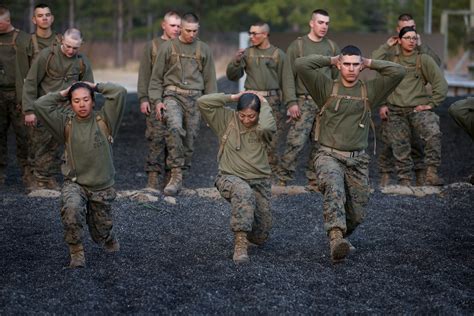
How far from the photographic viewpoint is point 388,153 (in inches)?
498

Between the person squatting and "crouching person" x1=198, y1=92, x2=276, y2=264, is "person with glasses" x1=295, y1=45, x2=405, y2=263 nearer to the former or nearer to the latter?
the person squatting

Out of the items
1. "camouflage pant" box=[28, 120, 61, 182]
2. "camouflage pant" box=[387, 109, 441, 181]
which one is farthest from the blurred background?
"camouflage pant" box=[28, 120, 61, 182]

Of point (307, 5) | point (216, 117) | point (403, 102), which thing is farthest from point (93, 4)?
point (216, 117)

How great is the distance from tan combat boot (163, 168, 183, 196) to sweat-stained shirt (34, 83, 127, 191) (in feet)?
10.3

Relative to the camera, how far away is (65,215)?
7.80m

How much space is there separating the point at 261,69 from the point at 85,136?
4.37 m

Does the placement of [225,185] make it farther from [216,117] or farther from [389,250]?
[389,250]

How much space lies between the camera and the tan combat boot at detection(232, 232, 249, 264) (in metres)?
8.07

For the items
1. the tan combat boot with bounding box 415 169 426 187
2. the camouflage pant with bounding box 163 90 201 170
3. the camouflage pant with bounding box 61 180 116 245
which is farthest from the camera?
the tan combat boot with bounding box 415 169 426 187

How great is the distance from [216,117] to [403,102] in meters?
4.25

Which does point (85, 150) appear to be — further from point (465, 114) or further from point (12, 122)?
point (12, 122)

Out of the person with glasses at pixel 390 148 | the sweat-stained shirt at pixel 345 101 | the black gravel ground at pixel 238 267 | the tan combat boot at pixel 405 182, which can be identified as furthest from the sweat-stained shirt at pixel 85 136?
the tan combat boot at pixel 405 182

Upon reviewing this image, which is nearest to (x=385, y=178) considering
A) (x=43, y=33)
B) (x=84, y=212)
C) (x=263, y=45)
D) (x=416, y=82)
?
(x=416, y=82)

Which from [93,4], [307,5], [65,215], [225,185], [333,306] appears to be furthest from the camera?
[93,4]
